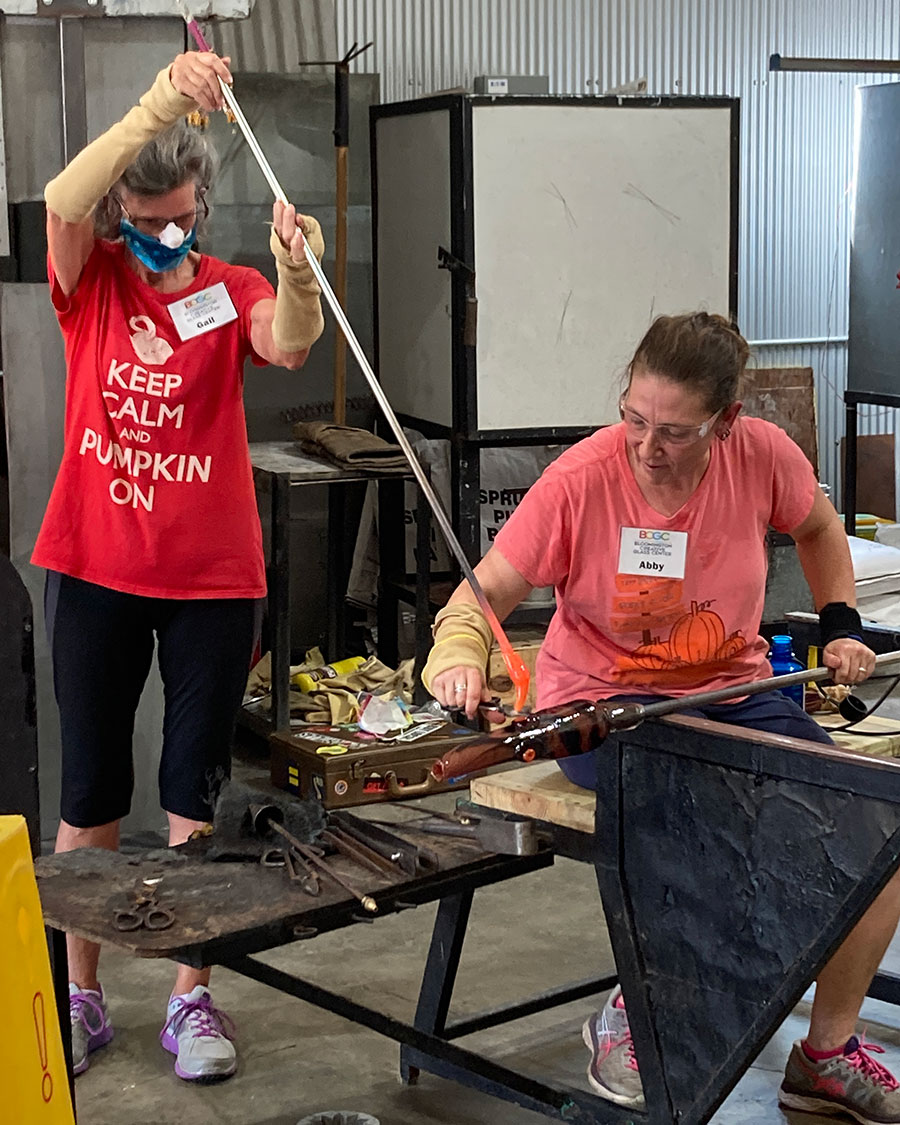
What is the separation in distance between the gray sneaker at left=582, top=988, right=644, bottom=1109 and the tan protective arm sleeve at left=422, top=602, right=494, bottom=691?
728mm

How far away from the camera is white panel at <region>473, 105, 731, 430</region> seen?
4660mm

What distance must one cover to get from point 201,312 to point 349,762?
169 cm

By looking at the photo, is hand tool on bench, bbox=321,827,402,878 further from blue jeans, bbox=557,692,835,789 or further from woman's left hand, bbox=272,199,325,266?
woman's left hand, bbox=272,199,325,266

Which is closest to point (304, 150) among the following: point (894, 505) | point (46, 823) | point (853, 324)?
point (853, 324)

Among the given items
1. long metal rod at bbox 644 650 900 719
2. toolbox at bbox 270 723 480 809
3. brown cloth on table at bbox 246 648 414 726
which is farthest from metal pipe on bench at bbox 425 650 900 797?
brown cloth on table at bbox 246 648 414 726

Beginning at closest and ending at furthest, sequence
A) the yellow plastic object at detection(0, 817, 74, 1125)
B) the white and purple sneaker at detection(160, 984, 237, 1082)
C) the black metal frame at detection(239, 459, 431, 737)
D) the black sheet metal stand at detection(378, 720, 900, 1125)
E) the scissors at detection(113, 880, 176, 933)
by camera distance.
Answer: the yellow plastic object at detection(0, 817, 74, 1125) → the black sheet metal stand at detection(378, 720, 900, 1125) → the scissors at detection(113, 880, 176, 933) → the white and purple sneaker at detection(160, 984, 237, 1082) → the black metal frame at detection(239, 459, 431, 737)

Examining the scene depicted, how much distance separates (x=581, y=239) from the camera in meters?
4.75

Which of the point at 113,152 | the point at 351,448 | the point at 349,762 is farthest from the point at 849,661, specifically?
the point at 351,448

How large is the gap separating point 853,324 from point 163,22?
363cm

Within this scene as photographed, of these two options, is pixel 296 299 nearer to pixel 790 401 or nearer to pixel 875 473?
pixel 790 401

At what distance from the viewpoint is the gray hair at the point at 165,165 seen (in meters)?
2.48

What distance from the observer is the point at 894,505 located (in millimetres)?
7125

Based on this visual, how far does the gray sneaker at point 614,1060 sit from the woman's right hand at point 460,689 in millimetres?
734

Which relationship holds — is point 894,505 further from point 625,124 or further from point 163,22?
point 163,22
